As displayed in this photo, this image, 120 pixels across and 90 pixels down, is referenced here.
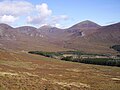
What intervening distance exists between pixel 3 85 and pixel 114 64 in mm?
113314

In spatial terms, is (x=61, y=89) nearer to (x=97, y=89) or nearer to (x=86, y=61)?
(x=97, y=89)

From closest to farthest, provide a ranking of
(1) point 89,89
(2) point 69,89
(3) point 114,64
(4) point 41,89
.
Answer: (4) point 41,89, (2) point 69,89, (1) point 89,89, (3) point 114,64

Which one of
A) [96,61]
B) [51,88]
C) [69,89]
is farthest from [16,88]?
[96,61]

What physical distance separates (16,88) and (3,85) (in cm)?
176

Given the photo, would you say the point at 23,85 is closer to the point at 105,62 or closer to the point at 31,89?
the point at 31,89

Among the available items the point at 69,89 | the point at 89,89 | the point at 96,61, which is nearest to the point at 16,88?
the point at 69,89

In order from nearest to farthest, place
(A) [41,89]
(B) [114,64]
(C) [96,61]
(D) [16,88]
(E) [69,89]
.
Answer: (D) [16,88], (A) [41,89], (E) [69,89], (B) [114,64], (C) [96,61]

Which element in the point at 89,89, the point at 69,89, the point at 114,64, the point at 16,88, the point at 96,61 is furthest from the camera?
the point at 96,61

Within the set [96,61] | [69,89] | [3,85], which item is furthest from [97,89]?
[96,61]

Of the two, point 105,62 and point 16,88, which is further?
point 105,62

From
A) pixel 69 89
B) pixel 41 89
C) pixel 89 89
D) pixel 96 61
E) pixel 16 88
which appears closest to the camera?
pixel 16 88

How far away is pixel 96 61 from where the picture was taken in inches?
5940

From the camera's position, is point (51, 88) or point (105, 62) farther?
point (105, 62)

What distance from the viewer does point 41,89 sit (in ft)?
107
